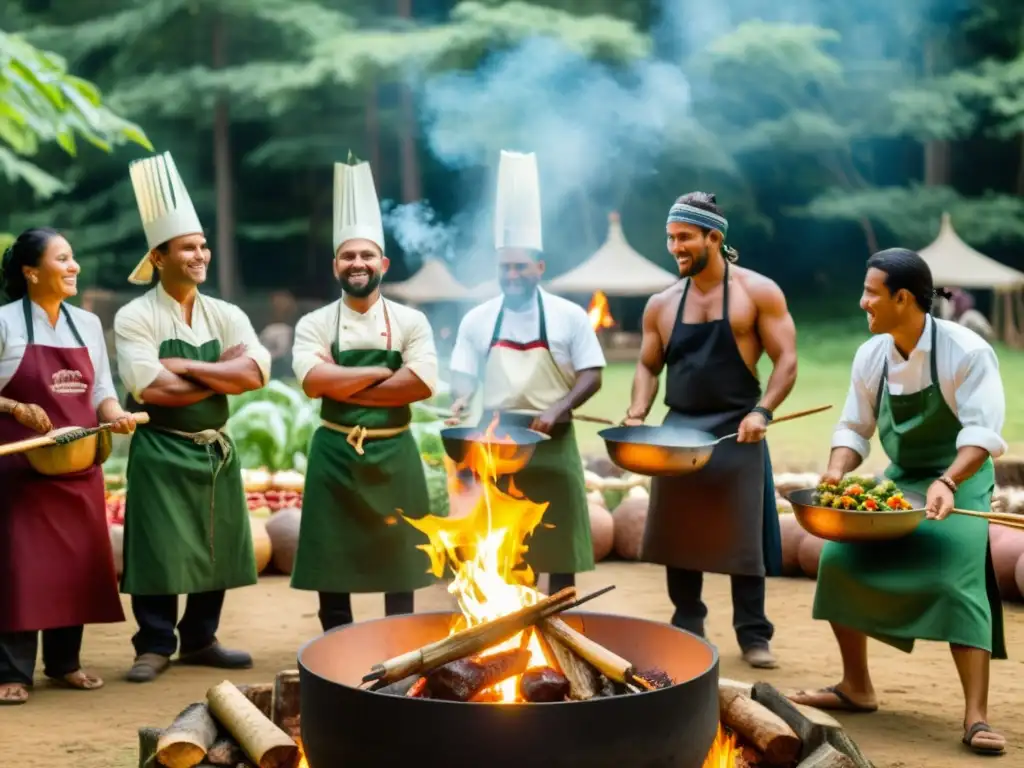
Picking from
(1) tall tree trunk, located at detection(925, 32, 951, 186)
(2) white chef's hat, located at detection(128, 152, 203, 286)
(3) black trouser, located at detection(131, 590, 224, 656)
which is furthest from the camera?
(1) tall tree trunk, located at detection(925, 32, 951, 186)

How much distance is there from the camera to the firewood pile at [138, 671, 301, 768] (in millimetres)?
4047

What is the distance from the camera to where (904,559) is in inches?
183

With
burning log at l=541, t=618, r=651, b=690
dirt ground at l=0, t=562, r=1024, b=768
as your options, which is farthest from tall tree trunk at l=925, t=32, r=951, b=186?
burning log at l=541, t=618, r=651, b=690

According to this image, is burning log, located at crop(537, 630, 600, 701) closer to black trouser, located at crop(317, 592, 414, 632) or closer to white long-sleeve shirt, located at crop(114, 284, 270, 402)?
black trouser, located at crop(317, 592, 414, 632)

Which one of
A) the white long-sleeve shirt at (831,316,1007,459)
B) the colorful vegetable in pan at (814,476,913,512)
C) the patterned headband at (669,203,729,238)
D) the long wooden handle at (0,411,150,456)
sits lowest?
the colorful vegetable in pan at (814,476,913,512)

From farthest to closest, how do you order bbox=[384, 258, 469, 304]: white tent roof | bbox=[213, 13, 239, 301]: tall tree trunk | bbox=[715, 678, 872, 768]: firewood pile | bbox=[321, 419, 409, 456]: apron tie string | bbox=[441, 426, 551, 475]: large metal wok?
bbox=[213, 13, 239, 301]: tall tree trunk → bbox=[384, 258, 469, 304]: white tent roof → bbox=[321, 419, 409, 456]: apron tie string → bbox=[441, 426, 551, 475]: large metal wok → bbox=[715, 678, 872, 768]: firewood pile

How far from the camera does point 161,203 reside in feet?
18.6

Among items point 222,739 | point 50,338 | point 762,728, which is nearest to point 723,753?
point 762,728

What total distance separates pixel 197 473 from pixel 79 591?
27.1 inches

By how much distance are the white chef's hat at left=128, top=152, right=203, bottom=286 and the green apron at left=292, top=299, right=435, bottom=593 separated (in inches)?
33.9

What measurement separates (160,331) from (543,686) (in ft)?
8.88

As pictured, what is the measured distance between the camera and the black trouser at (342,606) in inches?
224

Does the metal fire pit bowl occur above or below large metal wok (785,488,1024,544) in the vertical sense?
below

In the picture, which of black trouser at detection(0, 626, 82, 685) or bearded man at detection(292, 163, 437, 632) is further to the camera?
bearded man at detection(292, 163, 437, 632)
